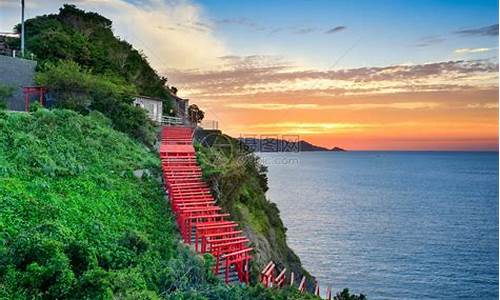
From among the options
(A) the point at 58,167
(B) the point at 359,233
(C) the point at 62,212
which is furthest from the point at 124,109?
(B) the point at 359,233

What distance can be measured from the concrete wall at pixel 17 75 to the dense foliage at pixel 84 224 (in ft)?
28.1

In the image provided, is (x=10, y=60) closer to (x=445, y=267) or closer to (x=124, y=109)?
(x=124, y=109)

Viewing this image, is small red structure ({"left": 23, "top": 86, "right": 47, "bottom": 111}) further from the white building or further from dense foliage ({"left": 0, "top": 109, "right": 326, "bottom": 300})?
dense foliage ({"left": 0, "top": 109, "right": 326, "bottom": 300})

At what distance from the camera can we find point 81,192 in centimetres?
1578

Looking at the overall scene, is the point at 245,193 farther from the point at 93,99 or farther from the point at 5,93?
the point at 5,93

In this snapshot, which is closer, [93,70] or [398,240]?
[93,70]

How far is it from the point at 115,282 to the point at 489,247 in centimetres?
4881

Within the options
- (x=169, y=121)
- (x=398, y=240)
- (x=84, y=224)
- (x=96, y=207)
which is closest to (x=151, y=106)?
(x=169, y=121)

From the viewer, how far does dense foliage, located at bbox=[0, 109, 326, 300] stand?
9.93 meters

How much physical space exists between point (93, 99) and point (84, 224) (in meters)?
15.1

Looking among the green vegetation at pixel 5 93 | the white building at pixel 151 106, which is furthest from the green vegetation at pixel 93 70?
the green vegetation at pixel 5 93

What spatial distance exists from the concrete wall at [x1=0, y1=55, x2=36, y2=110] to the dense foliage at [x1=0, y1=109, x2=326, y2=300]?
337 inches

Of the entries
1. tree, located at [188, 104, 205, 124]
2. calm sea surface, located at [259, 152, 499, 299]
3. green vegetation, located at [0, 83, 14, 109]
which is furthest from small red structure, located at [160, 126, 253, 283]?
tree, located at [188, 104, 205, 124]

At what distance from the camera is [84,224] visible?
13.4 meters
